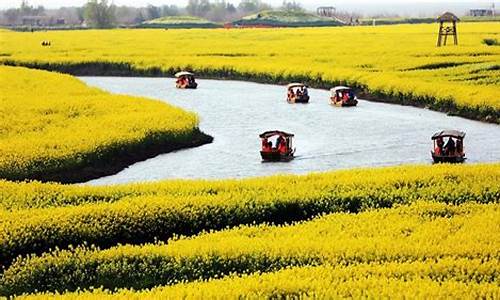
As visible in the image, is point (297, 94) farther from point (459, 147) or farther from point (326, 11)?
point (326, 11)

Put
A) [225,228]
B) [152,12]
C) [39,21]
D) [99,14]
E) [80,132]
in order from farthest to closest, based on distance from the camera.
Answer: [152,12] → [39,21] → [99,14] → [80,132] → [225,228]

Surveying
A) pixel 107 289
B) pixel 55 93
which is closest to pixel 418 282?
pixel 107 289

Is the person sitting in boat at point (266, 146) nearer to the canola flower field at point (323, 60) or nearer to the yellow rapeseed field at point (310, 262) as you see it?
the yellow rapeseed field at point (310, 262)

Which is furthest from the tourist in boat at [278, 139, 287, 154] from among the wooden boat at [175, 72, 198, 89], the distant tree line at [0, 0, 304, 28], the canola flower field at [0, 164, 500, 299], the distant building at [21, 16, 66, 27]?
the distant building at [21, 16, 66, 27]

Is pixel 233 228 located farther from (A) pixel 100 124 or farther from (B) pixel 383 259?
(A) pixel 100 124

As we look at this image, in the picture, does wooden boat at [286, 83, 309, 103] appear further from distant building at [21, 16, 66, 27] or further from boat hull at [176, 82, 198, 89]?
distant building at [21, 16, 66, 27]

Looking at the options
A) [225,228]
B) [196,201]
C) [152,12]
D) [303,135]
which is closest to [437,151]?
[303,135]
